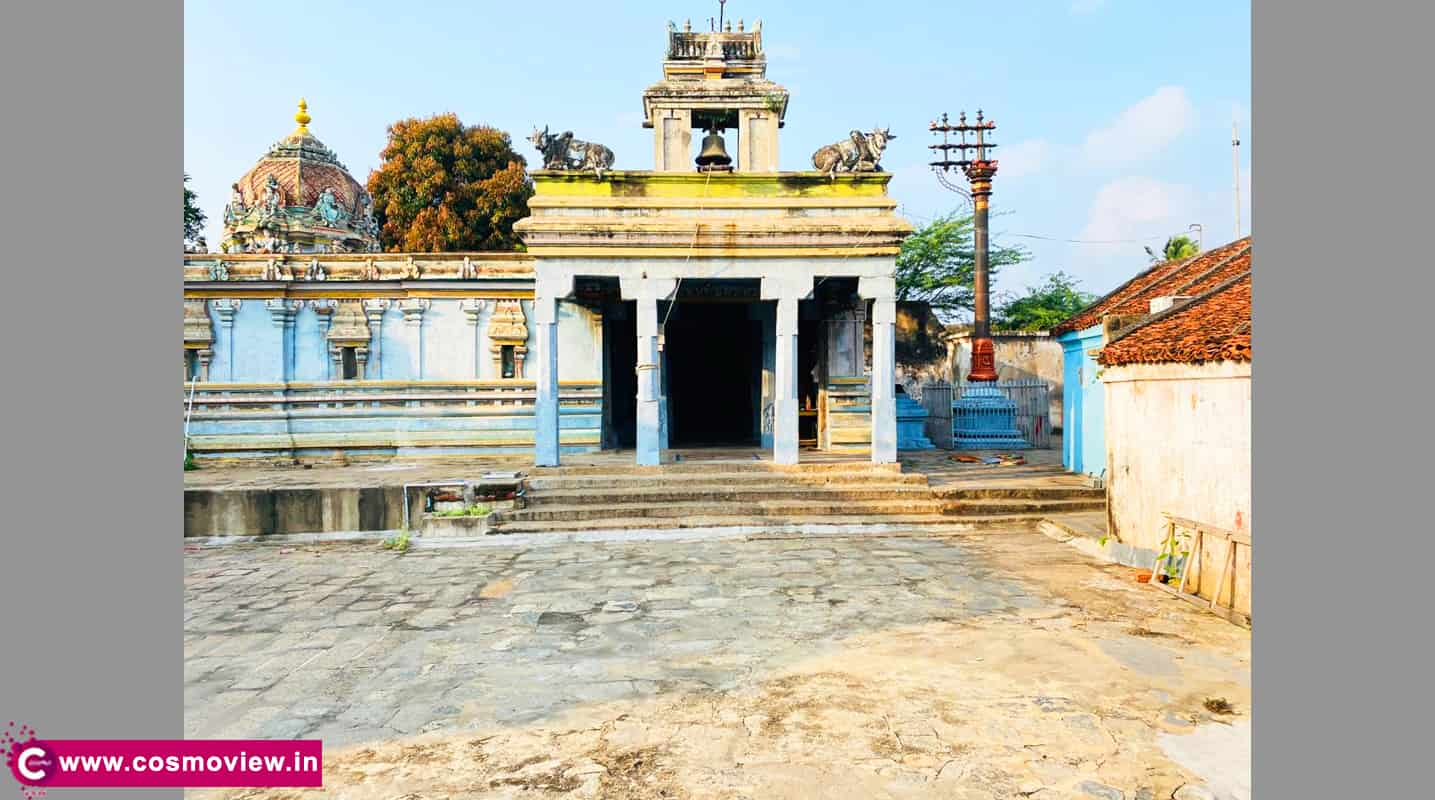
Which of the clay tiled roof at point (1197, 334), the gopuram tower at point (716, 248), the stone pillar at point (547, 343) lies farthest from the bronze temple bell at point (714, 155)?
the clay tiled roof at point (1197, 334)

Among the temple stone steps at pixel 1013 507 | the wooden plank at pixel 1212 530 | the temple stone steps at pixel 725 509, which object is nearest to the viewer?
the wooden plank at pixel 1212 530

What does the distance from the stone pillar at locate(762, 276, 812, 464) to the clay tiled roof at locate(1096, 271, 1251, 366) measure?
4393 mm

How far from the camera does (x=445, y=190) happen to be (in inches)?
1025

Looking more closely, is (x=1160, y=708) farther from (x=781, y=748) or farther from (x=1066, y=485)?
(x=1066, y=485)

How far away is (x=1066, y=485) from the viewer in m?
11.5

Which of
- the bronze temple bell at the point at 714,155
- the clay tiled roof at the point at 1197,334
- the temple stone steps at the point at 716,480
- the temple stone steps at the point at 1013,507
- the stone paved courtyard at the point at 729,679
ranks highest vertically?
the bronze temple bell at the point at 714,155

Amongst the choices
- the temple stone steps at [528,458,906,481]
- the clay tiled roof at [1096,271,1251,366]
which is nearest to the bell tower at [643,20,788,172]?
the temple stone steps at [528,458,906,481]

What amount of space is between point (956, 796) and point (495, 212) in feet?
82.8

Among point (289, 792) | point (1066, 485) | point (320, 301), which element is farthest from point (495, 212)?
point (289, 792)

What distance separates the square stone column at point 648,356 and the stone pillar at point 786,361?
1.66 metres

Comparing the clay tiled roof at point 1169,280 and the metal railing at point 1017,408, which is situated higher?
the clay tiled roof at point 1169,280

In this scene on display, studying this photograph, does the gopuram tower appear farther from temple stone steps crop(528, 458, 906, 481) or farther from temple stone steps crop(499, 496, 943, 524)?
temple stone steps crop(499, 496, 943, 524)

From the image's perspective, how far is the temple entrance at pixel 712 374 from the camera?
637 inches
